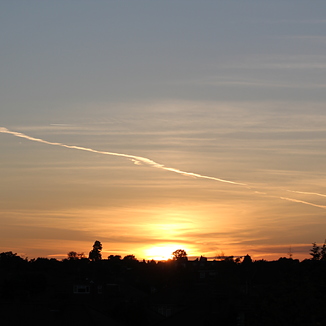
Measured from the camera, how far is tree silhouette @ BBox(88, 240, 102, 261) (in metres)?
186

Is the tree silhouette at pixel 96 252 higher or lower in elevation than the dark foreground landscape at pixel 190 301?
higher

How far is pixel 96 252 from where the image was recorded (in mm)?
187500

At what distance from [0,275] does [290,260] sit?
57.3m

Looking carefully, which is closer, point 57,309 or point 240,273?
point 57,309

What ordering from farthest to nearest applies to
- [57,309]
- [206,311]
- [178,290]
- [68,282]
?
[68,282] → [178,290] → [57,309] → [206,311]

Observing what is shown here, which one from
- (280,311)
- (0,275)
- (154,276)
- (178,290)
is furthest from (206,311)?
(154,276)

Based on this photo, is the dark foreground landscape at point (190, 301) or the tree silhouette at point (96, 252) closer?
the dark foreground landscape at point (190, 301)

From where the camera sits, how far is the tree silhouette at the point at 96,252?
185625 millimetres

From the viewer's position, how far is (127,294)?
86.2 metres

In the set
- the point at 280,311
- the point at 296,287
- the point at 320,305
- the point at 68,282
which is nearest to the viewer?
the point at 320,305

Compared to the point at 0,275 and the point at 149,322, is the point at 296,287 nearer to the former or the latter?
the point at 149,322

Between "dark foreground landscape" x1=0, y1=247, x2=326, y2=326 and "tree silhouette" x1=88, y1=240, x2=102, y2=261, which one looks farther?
"tree silhouette" x1=88, y1=240, x2=102, y2=261

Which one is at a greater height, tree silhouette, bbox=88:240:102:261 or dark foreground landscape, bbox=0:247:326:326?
tree silhouette, bbox=88:240:102:261

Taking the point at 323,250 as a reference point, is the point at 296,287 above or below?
below
